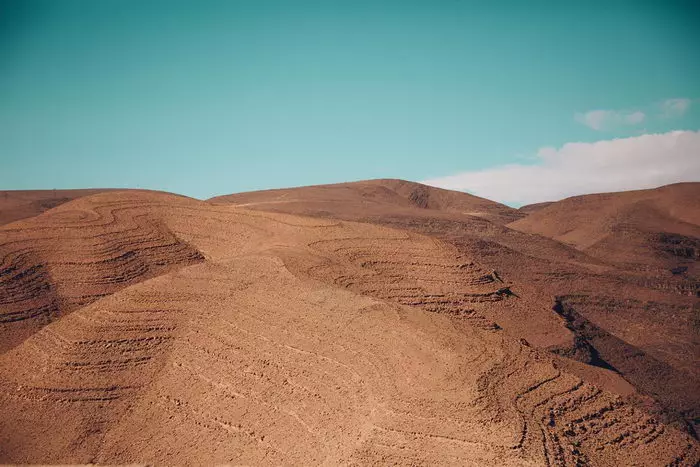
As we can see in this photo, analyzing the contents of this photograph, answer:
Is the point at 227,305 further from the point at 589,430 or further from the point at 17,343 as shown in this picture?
the point at 589,430

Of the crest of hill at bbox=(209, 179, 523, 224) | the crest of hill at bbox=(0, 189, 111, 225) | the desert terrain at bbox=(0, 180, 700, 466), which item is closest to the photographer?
the desert terrain at bbox=(0, 180, 700, 466)

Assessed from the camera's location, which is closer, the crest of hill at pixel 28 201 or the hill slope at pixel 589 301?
the hill slope at pixel 589 301

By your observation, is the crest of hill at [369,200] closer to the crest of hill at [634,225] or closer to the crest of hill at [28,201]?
the crest of hill at [634,225]

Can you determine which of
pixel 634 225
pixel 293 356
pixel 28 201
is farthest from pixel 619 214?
pixel 28 201

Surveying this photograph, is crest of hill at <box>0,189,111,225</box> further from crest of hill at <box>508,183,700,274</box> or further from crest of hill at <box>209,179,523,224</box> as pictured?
crest of hill at <box>508,183,700,274</box>

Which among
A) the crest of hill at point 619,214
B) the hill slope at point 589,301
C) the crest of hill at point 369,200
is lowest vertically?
the hill slope at point 589,301

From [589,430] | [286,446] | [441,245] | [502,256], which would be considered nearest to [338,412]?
[286,446]

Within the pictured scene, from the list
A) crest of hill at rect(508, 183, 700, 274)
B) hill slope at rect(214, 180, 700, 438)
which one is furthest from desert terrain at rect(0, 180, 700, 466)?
crest of hill at rect(508, 183, 700, 274)

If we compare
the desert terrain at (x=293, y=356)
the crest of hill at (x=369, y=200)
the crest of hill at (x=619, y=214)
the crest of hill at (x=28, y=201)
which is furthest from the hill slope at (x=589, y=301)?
the crest of hill at (x=28, y=201)
